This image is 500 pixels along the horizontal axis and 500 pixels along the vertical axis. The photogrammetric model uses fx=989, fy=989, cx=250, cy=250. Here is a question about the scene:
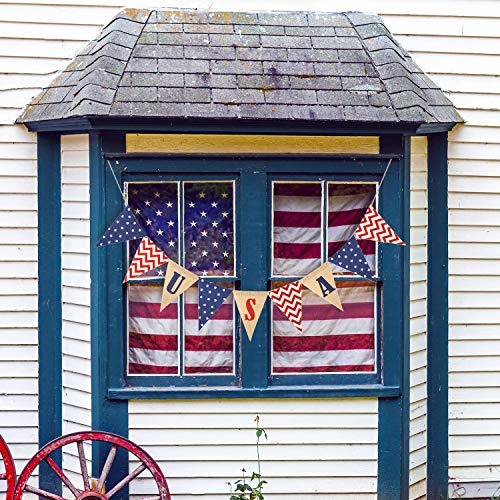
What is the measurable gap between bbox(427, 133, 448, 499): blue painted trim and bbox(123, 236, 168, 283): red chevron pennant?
6.70ft

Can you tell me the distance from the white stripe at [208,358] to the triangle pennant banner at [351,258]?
3.29 ft

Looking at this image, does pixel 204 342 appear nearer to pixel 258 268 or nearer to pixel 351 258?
pixel 258 268

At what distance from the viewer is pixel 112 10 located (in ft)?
23.5

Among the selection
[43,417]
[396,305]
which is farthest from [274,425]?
[43,417]

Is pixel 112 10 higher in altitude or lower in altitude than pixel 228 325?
higher

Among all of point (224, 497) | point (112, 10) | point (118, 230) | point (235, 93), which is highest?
point (112, 10)

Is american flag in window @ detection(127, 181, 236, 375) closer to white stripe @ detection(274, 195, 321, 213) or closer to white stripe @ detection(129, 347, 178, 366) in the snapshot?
white stripe @ detection(129, 347, 178, 366)

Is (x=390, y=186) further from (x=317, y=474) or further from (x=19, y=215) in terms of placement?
(x=19, y=215)

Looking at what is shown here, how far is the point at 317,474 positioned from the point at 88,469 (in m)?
1.61

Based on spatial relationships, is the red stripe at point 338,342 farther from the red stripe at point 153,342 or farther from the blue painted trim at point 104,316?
the blue painted trim at point 104,316

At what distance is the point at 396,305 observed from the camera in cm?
699

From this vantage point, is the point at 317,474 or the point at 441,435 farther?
the point at 441,435

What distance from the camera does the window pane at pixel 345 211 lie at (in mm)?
6992

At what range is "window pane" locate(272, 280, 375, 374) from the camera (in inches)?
277
